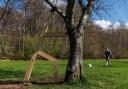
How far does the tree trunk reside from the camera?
20.9 meters

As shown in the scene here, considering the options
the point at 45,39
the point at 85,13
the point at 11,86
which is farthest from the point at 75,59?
the point at 45,39

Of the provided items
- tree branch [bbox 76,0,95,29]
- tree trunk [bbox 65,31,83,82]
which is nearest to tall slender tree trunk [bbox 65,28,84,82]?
tree trunk [bbox 65,31,83,82]

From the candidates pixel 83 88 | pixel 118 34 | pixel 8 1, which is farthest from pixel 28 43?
pixel 83 88

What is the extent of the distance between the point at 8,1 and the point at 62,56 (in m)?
40.5

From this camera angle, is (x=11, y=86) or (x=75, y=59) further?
(x=75, y=59)

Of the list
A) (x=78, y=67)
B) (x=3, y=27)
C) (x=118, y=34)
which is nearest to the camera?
(x=78, y=67)

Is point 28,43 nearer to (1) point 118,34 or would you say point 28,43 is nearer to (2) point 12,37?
(2) point 12,37

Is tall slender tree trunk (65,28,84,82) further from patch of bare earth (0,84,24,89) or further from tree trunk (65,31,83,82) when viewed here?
patch of bare earth (0,84,24,89)

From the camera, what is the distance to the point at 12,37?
6881 centimetres

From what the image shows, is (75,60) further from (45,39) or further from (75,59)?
(45,39)

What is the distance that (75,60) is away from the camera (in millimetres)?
21000

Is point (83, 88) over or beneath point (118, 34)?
beneath

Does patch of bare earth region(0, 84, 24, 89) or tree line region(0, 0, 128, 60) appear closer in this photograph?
patch of bare earth region(0, 84, 24, 89)

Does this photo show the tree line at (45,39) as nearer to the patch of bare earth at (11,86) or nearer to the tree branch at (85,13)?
the tree branch at (85,13)
